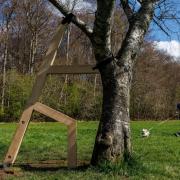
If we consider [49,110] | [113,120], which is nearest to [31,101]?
[49,110]

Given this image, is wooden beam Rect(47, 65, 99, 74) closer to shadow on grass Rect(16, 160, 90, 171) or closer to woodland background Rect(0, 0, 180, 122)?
shadow on grass Rect(16, 160, 90, 171)

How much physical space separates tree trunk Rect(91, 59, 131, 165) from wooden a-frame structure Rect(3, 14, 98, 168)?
502 millimetres

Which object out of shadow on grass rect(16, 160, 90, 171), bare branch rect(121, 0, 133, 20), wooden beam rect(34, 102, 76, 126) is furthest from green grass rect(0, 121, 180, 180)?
bare branch rect(121, 0, 133, 20)

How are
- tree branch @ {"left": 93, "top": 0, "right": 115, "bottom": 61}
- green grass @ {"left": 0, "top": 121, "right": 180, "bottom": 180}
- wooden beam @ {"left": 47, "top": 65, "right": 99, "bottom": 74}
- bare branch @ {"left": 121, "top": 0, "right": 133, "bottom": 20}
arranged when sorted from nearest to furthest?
1. green grass @ {"left": 0, "top": 121, "right": 180, "bottom": 180}
2. tree branch @ {"left": 93, "top": 0, "right": 115, "bottom": 61}
3. wooden beam @ {"left": 47, "top": 65, "right": 99, "bottom": 74}
4. bare branch @ {"left": 121, "top": 0, "right": 133, "bottom": 20}

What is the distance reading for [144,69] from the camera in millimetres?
50531

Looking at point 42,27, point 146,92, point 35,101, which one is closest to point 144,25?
point 35,101

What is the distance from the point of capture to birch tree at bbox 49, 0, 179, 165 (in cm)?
921

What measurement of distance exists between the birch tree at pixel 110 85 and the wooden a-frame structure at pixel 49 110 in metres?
0.43

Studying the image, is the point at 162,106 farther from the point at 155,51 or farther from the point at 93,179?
the point at 93,179

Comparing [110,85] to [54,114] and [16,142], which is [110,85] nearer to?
[54,114]

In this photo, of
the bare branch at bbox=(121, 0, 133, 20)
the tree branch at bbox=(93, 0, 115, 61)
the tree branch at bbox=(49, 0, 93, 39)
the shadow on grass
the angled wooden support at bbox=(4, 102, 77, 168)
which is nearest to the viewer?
the tree branch at bbox=(93, 0, 115, 61)

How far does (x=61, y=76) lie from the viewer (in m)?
41.3

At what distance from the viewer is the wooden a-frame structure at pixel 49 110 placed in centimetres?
958

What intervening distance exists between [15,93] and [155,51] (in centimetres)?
1933
